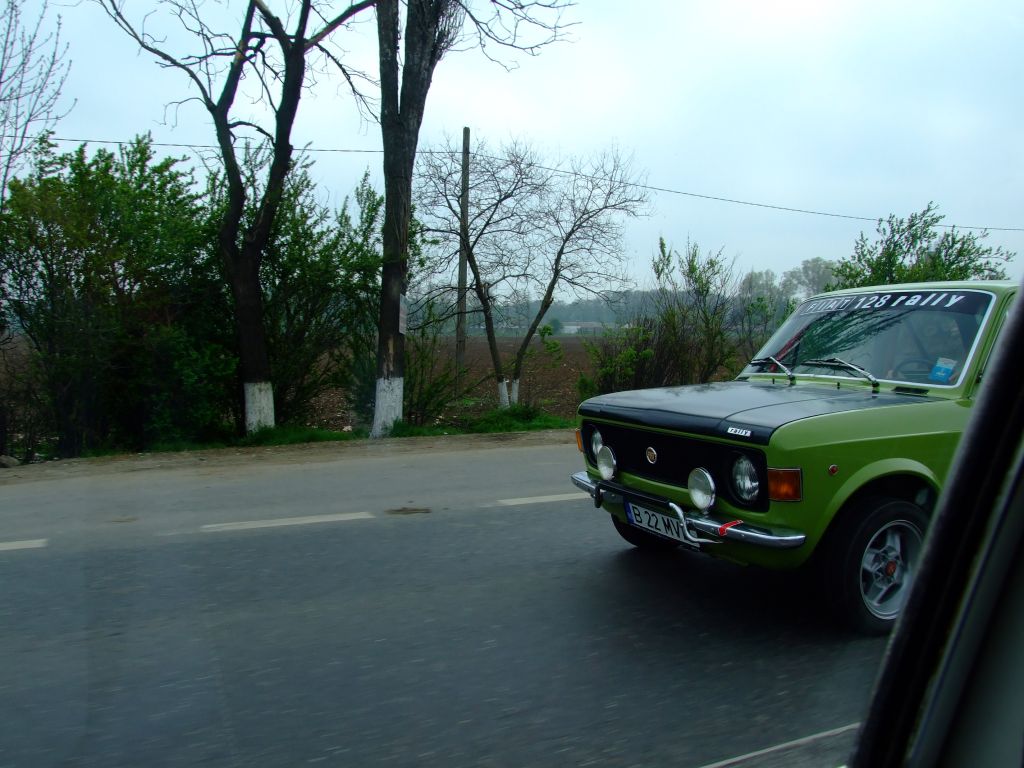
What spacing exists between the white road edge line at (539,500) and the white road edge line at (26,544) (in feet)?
11.3

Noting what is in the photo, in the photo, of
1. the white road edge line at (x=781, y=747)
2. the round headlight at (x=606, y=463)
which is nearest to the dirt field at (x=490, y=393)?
the round headlight at (x=606, y=463)

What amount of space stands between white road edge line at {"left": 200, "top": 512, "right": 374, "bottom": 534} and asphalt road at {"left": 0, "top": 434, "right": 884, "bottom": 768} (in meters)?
0.04

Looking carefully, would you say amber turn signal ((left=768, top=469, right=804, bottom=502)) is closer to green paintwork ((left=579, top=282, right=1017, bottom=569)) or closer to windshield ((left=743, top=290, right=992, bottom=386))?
green paintwork ((left=579, top=282, right=1017, bottom=569))

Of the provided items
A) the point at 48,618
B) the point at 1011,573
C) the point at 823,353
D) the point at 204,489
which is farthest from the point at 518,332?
the point at 1011,573

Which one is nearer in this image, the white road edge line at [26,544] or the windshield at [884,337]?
the windshield at [884,337]

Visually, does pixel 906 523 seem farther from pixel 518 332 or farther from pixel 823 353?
pixel 518 332

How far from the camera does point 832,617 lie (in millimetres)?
4348

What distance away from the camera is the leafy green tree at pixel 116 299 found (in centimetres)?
1141

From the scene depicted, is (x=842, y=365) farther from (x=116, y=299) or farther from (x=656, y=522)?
(x=116, y=299)

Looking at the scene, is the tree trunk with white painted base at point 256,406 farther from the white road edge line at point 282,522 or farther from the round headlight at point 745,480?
the round headlight at point 745,480

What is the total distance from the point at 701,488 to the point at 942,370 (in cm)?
156

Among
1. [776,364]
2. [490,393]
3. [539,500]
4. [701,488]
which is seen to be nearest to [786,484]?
[701,488]

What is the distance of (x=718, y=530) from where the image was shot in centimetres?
416

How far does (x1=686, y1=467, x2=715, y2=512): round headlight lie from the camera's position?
14.1 feet
